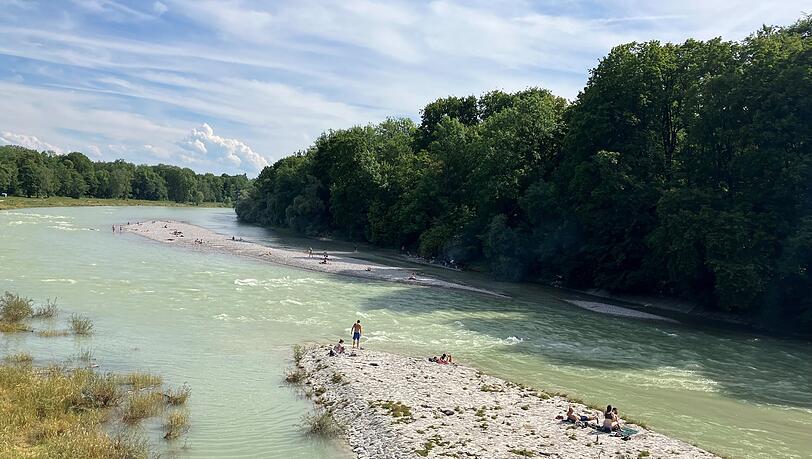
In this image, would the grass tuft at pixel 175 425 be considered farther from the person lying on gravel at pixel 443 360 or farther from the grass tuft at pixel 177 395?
the person lying on gravel at pixel 443 360

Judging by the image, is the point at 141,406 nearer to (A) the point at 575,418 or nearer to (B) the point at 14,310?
(A) the point at 575,418

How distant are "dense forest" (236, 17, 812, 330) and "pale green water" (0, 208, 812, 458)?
22.0 feet

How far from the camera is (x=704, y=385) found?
88.9ft

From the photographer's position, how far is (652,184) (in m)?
51.6

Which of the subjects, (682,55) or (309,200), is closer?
(682,55)

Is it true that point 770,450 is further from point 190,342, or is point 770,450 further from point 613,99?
point 613,99

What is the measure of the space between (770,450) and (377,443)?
1340cm

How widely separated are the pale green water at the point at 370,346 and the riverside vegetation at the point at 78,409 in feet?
3.18

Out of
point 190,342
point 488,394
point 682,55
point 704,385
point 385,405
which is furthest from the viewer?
point 682,55

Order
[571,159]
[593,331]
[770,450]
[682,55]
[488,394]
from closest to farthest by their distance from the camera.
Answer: [770,450]
[488,394]
[593,331]
[682,55]
[571,159]

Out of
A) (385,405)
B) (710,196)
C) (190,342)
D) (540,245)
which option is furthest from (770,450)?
(540,245)

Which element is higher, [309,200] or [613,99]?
[613,99]

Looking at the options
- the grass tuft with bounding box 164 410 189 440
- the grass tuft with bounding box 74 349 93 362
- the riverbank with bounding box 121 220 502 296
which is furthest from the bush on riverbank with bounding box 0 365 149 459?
the riverbank with bounding box 121 220 502 296

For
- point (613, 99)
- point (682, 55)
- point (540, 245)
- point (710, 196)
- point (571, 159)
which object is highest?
point (682, 55)
